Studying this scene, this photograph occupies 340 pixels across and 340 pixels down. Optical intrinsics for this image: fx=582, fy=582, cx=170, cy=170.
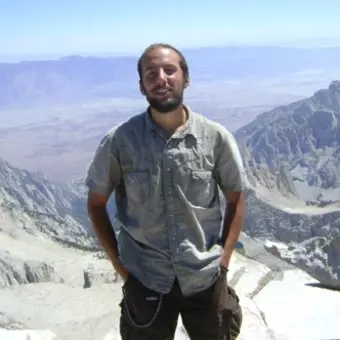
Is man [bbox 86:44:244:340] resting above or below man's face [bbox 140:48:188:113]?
below

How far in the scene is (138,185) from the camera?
3.99 m

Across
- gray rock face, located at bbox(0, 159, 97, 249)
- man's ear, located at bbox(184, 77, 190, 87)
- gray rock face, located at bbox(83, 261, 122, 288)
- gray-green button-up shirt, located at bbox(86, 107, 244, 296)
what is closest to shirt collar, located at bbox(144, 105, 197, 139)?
gray-green button-up shirt, located at bbox(86, 107, 244, 296)

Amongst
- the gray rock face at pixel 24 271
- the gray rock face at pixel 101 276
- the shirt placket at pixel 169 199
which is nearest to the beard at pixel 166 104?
the shirt placket at pixel 169 199

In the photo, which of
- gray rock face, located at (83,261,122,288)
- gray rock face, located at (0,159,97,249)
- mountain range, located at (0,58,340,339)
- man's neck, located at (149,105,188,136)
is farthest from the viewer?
gray rock face, located at (0,159,97,249)

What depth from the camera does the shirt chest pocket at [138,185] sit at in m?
3.97

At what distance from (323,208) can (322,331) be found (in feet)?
286

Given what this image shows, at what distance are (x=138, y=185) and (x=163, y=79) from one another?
74cm

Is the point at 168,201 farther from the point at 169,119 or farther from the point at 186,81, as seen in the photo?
the point at 186,81

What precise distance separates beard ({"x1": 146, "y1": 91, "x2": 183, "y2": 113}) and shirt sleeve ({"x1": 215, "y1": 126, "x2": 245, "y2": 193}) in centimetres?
39

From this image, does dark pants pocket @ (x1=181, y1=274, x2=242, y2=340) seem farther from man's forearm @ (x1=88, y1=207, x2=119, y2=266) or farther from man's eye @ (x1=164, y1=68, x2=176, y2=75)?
man's eye @ (x1=164, y1=68, x2=176, y2=75)

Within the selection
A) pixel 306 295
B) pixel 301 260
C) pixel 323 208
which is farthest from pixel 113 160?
pixel 323 208

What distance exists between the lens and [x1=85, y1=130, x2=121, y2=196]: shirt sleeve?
13.2 feet

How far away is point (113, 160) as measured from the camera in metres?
4.03

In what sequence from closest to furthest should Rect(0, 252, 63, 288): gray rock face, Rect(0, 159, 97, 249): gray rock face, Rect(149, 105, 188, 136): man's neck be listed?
Rect(149, 105, 188, 136): man's neck, Rect(0, 252, 63, 288): gray rock face, Rect(0, 159, 97, 249): gray rock face
